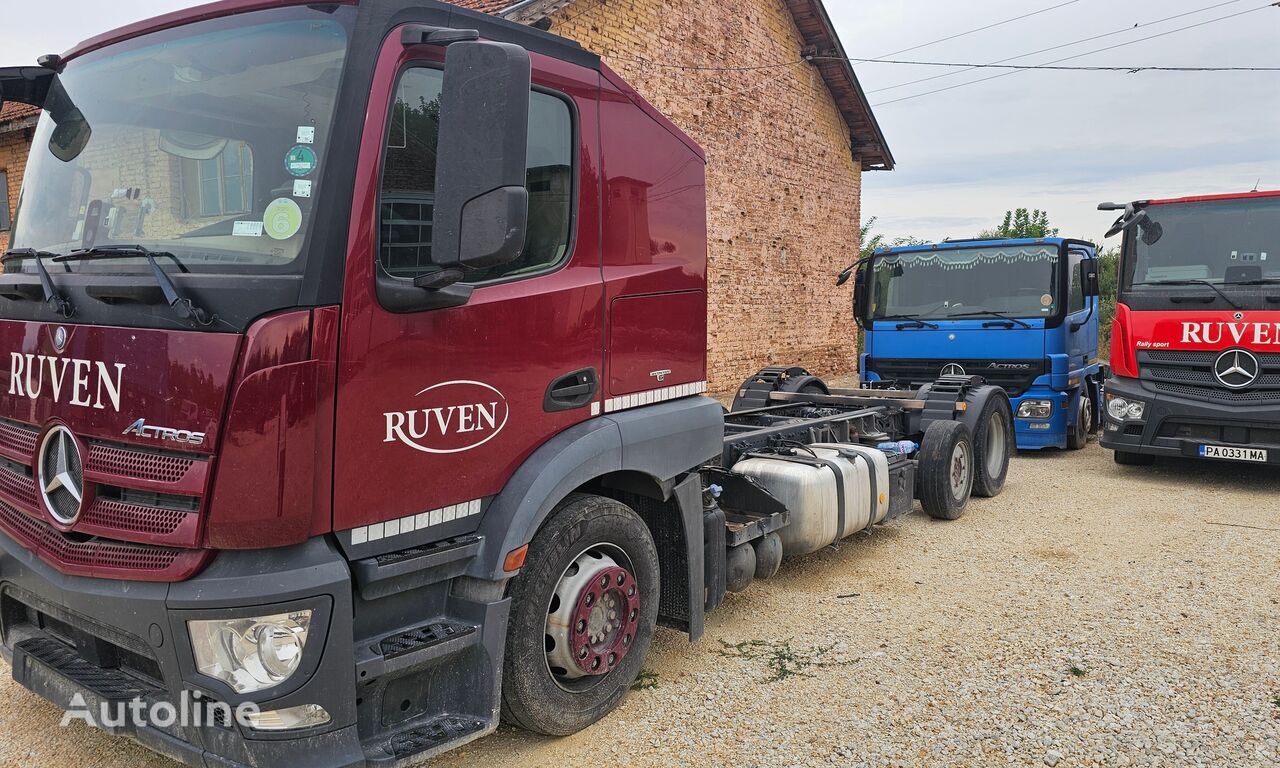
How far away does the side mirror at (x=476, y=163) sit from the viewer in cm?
247

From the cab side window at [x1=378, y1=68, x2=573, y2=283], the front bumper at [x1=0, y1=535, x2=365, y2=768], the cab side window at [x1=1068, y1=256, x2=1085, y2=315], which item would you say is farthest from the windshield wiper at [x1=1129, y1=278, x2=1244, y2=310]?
the front bumper at [x1=0, y1=535, x2=365, y2=768]

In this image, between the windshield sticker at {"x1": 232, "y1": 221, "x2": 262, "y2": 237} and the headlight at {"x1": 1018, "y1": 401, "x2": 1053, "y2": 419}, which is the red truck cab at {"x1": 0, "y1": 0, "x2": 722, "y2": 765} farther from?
the headlight at {"x1": 1018, "y1": 401, "x2": 1053, "y2": 419}

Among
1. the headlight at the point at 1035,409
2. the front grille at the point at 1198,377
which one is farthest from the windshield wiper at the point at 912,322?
the front grille at the point at 1198,377

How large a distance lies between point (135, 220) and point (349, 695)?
5.18ft

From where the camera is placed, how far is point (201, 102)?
274cm

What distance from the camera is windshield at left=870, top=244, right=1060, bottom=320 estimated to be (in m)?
9.05

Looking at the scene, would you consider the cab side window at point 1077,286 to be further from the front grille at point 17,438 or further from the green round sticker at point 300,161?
the front grille at point 17,438

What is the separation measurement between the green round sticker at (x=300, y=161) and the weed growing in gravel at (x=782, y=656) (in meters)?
2.90

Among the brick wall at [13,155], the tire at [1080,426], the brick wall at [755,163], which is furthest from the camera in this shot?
the brick wall at [755,163]

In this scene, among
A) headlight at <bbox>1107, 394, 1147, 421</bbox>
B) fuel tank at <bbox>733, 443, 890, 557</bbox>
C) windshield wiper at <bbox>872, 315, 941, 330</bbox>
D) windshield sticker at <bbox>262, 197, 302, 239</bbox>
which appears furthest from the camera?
windshield wiper at <bbox>872, 315, 941, 330</bbox>

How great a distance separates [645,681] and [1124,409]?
6.26 metres

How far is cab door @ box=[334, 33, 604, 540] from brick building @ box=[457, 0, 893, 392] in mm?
8168

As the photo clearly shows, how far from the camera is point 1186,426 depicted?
311 inches

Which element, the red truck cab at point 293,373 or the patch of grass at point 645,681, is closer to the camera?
the red truck cab at point 293,373
